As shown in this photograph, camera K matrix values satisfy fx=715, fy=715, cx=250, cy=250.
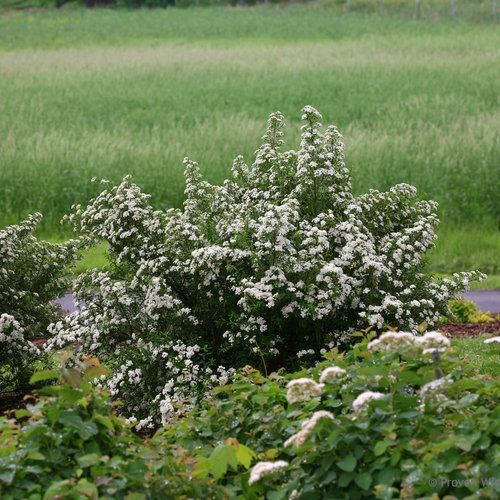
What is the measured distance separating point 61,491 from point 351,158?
13.0 metres

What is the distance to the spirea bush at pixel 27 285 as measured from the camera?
20.1 ft

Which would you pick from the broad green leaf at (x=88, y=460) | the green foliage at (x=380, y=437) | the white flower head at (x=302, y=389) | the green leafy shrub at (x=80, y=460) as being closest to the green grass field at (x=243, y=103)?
the green foliage at (x=380, y=437)

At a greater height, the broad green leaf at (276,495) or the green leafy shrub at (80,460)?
the green leafy shrub at (80,460)

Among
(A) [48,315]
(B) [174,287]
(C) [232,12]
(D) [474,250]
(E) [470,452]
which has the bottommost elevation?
(D) [474,250]

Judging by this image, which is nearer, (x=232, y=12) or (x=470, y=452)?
(x=470, y=452)

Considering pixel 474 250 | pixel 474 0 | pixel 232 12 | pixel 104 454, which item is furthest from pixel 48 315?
pixel 474 0

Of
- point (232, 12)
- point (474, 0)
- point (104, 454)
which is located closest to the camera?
point (104, 454)

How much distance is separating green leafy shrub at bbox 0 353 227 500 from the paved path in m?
7.20

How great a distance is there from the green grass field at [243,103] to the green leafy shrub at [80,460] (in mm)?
7343

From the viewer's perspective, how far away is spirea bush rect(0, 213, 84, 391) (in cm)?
613

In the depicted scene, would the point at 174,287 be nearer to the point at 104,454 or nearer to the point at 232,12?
the point at 104,454

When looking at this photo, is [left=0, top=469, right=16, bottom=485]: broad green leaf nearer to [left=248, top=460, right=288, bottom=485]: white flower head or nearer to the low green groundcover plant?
the low green groundcover plant

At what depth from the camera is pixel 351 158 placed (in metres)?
15.0

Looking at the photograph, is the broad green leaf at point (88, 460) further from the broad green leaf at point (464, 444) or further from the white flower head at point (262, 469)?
the broad green leaf at point (464, 444)
